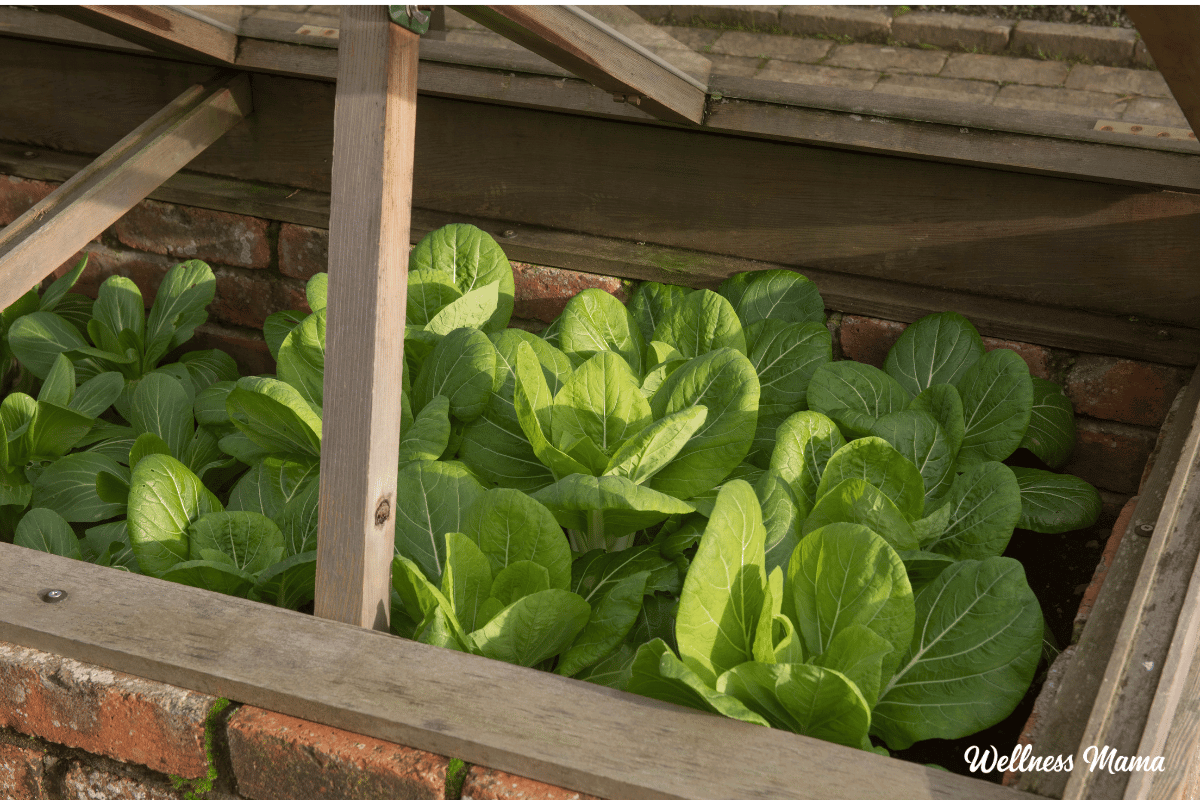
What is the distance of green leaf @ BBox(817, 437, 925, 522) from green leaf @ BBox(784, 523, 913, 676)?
0.16 metres

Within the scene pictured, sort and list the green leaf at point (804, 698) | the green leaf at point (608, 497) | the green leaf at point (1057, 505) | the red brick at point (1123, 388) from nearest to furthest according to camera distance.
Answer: the green leaf at point (804, 698) → the green leaf at point (608, 497) → the green leaf at point (1057, 505) → the red brick at point (1123, 388)

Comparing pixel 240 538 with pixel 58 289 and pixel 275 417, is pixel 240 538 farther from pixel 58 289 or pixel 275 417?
pixel 58 289

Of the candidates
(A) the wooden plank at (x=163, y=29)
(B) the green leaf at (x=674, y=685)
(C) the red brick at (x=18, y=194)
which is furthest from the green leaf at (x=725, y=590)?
(C) the red brick at (x=18, y=194)

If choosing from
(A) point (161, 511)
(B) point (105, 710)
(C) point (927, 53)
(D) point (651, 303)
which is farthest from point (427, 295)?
(C) point (927, 53)

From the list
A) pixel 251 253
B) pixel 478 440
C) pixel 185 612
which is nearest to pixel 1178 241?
pixel 478 440

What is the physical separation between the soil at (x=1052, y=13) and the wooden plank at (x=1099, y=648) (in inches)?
43.7

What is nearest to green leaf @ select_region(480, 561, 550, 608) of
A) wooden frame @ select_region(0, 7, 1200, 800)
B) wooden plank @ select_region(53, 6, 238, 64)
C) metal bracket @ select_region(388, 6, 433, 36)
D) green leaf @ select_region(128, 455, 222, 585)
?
wooden frame @ select_region(0, 7, 1200, 800)

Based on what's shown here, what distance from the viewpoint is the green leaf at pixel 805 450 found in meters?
0.92

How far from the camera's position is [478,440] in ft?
3.35

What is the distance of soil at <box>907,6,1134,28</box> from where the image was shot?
1.68m

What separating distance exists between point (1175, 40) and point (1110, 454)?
0.68 meters

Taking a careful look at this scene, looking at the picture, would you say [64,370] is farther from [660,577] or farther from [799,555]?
[799,555]

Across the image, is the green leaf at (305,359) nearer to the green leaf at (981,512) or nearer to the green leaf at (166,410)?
the green leaf at (166,410)

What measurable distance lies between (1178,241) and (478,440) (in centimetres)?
83
